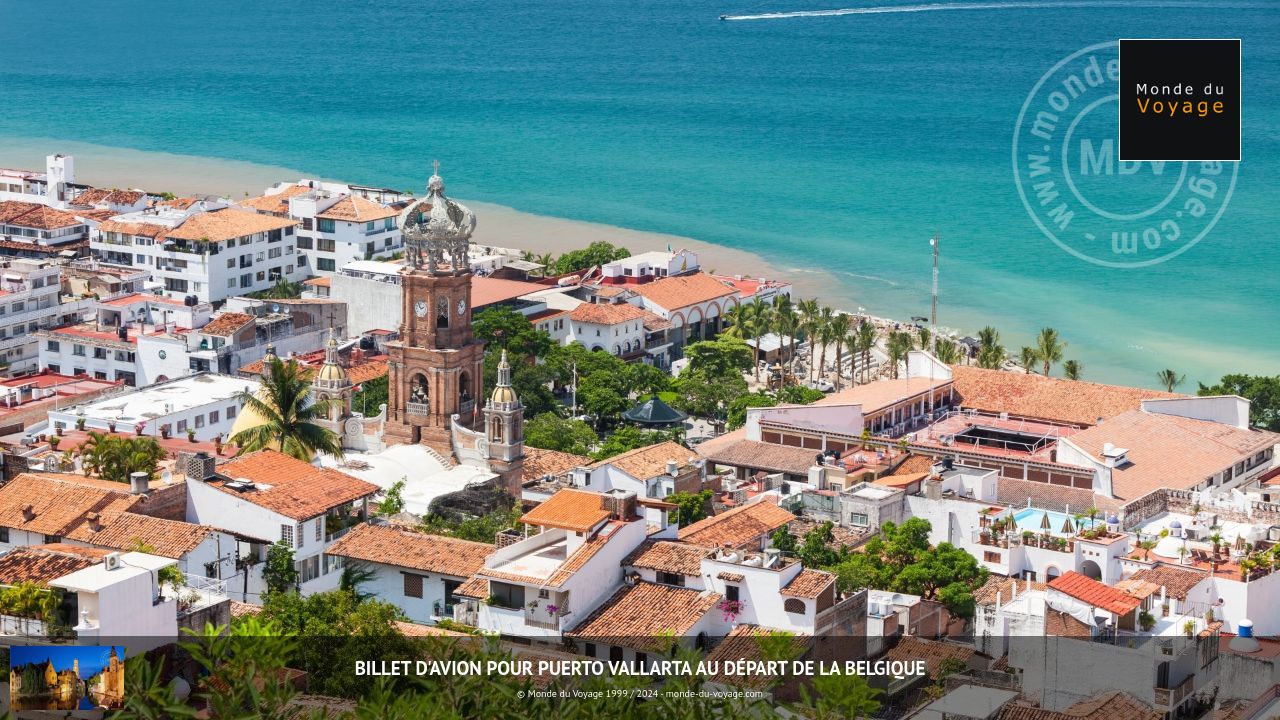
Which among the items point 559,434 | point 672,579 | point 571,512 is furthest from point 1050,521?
point 559,434

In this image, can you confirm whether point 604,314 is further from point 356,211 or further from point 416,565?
point 416,565

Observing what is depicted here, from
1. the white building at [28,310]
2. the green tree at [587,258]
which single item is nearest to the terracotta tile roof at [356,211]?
the green tree at [587,258]

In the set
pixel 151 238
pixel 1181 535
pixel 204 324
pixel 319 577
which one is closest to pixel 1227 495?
pixel 1181 535

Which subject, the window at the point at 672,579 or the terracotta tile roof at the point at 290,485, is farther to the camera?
the terracotta tile roof at the point at 290,485

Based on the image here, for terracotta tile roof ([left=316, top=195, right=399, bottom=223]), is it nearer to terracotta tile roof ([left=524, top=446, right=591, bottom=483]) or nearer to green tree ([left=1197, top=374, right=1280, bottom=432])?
terracotta tile roof ([left=524, top=446, right=591, bottom=483])

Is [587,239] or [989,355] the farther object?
[587,239]

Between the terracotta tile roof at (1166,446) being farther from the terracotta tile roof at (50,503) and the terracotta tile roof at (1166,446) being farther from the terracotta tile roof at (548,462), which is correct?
the terracotta tile roof at (50,503)

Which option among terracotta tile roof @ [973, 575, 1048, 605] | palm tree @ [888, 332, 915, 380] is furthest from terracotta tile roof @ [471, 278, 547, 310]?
terracotta tile roof @ [973, 575, 1048, 605]
